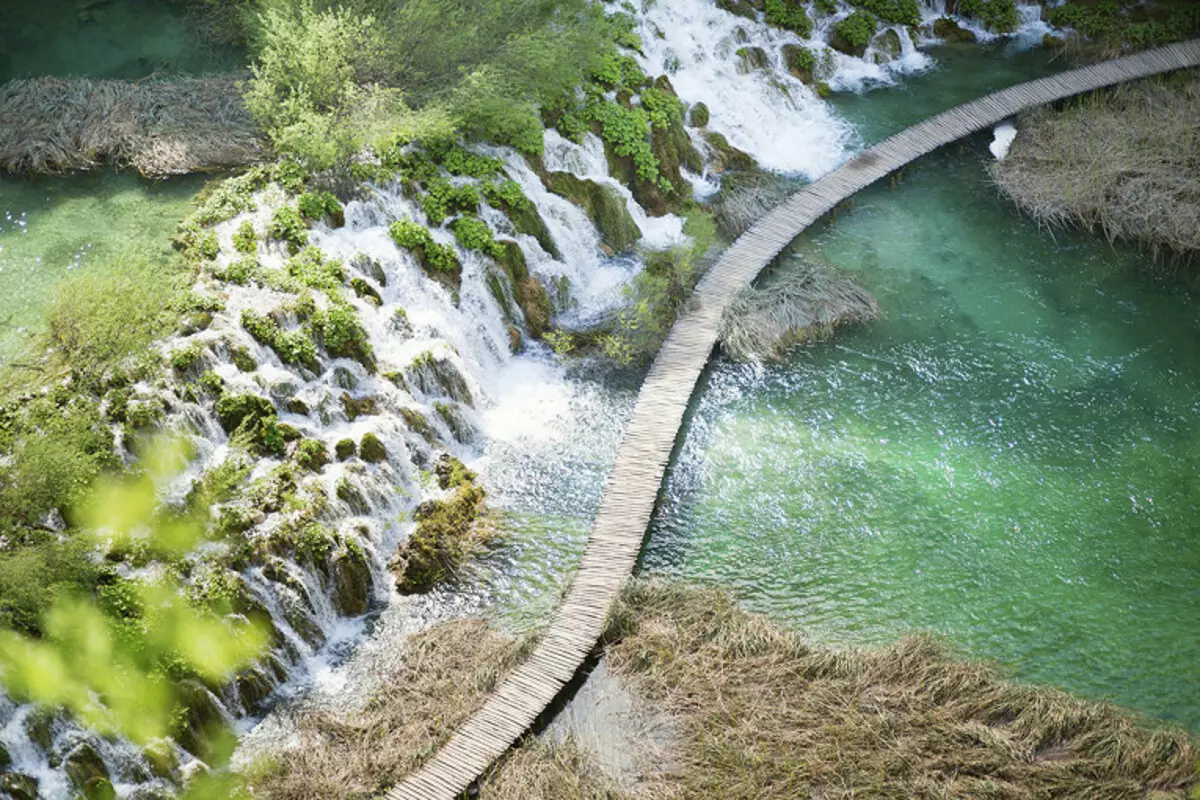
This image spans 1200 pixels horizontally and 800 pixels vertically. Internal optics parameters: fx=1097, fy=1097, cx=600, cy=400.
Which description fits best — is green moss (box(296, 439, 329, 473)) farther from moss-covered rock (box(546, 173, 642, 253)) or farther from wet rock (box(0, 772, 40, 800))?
moss-covered rock (box(546, 173, 642, 253))

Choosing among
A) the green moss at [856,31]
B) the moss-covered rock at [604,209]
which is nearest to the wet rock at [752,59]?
the green moss at [856,31]

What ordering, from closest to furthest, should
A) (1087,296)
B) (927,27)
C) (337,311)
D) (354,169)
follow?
(337,311) < (354,169) < (1087,296) < (927,27)

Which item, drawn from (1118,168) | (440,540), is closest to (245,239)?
(440,540)

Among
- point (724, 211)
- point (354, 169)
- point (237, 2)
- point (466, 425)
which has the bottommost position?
point (466, 425)

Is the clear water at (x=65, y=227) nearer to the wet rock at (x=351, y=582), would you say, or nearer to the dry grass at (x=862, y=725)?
the wet rock at (x=351, y=582)

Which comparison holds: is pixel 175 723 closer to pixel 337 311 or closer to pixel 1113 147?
pixel 337 311

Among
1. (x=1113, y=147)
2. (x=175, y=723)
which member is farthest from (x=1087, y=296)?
(x=175, y=723)

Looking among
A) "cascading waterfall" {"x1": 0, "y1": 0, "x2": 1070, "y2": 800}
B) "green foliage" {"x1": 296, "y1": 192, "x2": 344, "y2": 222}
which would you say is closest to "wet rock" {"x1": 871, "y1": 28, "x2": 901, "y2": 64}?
"cascading waterfall" {"x1": 0, "y1": 0, "x2": 1070, "y2": 800}

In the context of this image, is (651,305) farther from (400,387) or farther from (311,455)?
(311,455)
